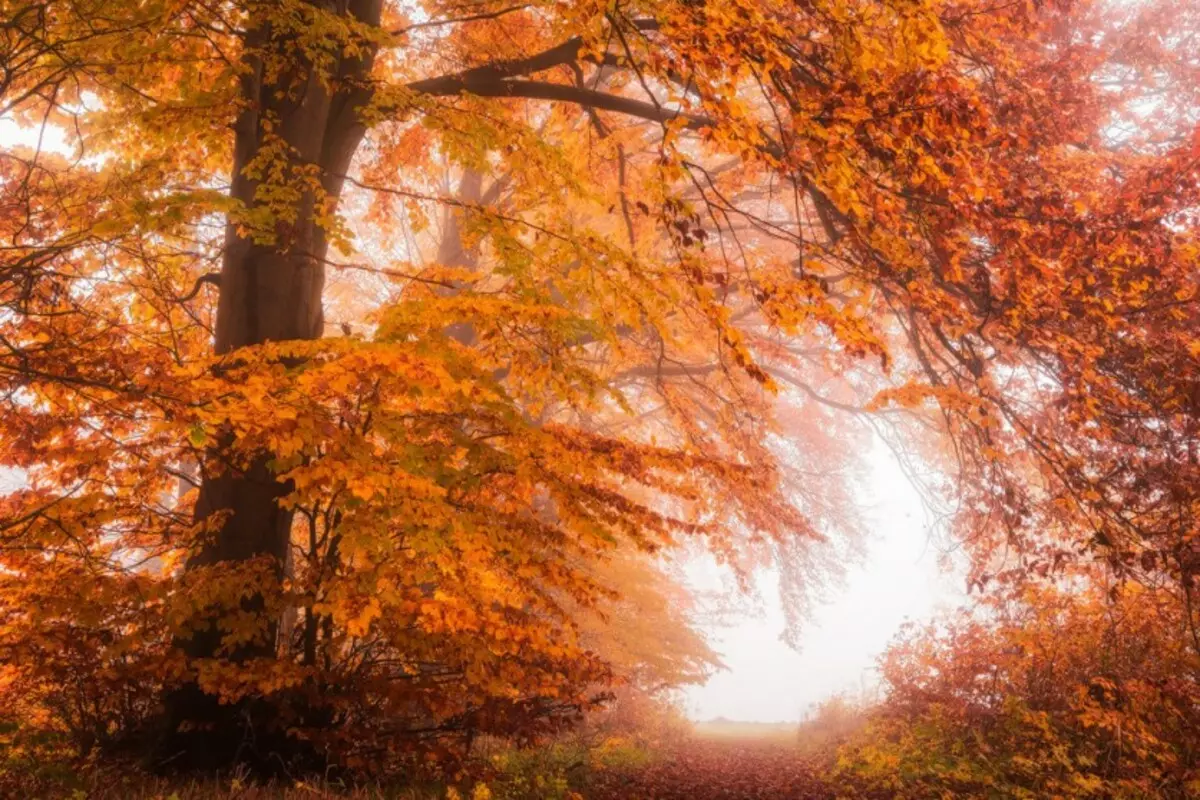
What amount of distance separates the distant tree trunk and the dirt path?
305cm

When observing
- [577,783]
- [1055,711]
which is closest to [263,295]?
[577,783]

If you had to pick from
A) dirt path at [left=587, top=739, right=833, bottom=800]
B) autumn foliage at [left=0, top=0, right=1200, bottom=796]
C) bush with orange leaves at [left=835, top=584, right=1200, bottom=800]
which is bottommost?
dirt path at [left=587, top=739, right=833, bottom=800]

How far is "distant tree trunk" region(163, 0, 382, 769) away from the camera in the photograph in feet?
14.8

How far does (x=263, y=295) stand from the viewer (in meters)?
5.36

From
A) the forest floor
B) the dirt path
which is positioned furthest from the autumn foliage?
the dirt path

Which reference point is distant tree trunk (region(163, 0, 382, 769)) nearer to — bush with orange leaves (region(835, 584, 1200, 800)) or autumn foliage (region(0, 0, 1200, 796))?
autumn foliage (region(0, 0, 1200, 796))

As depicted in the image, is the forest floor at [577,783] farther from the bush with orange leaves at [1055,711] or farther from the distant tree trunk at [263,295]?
the bush with orange leaves at [1055,711]

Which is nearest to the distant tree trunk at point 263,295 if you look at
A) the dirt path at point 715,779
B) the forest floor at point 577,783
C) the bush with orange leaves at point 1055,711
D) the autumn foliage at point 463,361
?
the autumn foliage at point 463,361

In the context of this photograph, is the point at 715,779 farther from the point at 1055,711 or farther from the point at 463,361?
the point at 463,361

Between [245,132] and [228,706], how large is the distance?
442cm

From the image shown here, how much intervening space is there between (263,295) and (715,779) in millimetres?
7702

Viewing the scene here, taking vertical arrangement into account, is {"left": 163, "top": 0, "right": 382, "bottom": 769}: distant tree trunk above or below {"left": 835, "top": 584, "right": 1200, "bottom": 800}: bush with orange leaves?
above

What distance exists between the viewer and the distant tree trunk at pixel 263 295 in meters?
4.52

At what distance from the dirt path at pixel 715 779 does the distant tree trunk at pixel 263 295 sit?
3049 mm
